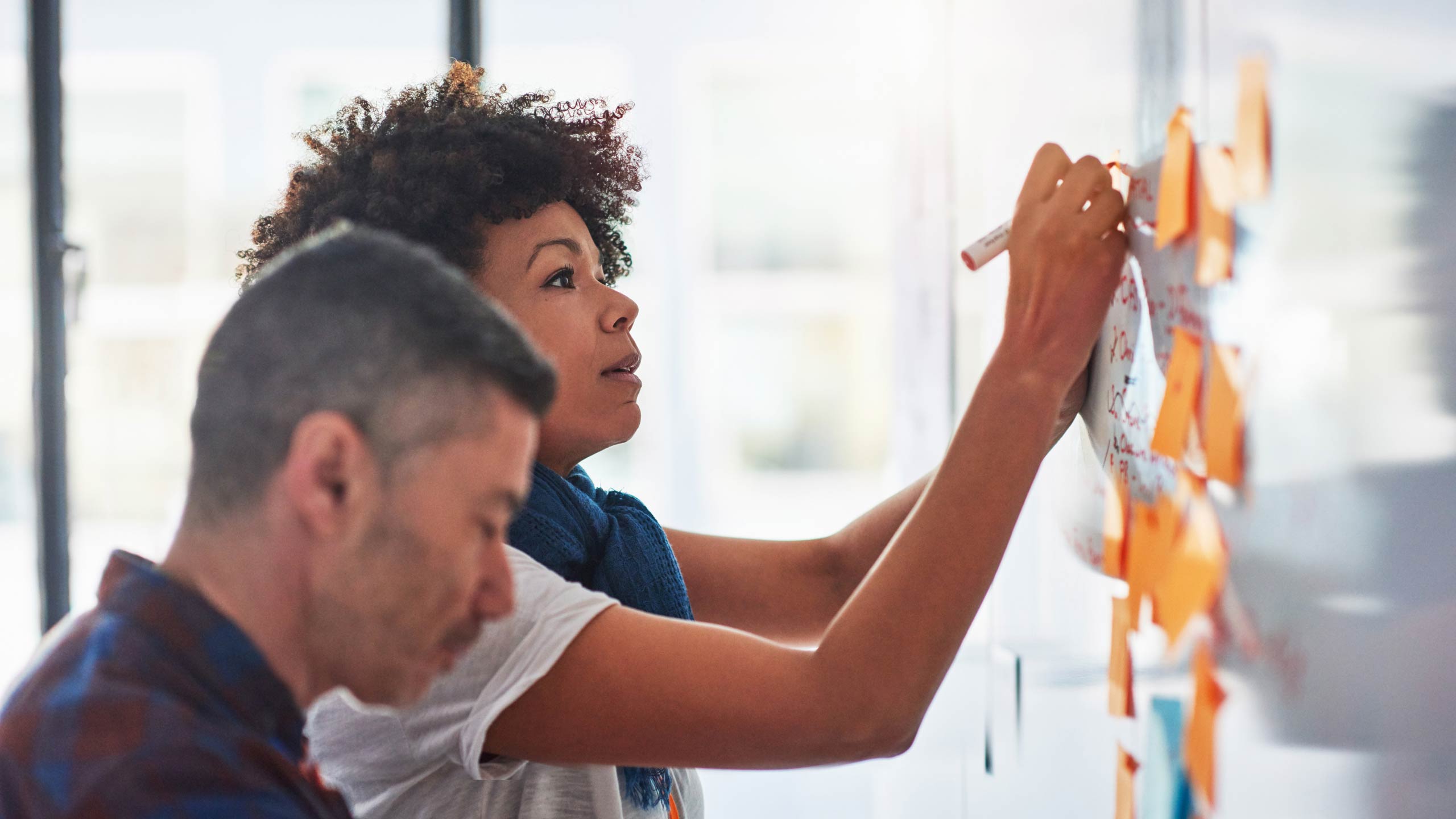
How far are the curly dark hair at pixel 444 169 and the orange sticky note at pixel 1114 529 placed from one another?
0.57 m

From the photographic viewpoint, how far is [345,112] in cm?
113

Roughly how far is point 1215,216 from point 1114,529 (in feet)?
0.98

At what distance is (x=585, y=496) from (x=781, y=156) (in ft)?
7.64

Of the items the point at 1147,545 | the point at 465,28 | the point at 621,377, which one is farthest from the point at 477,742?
the point at 465,28

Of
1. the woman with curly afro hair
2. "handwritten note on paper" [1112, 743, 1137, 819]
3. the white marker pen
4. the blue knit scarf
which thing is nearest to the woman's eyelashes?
the woman with curly afro hair

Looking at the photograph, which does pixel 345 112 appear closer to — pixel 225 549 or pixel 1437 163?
pixel 225 549

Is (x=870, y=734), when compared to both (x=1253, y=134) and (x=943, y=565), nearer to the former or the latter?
(x=943, y=565)

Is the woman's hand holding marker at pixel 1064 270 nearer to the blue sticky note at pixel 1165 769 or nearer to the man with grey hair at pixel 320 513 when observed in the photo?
the blue sticky note at pixel 1165 769

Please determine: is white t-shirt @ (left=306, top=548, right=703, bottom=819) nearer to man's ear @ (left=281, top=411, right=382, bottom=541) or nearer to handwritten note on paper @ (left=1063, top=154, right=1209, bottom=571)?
man's ear @ (left=281, top=411, right=382, bottom=541)

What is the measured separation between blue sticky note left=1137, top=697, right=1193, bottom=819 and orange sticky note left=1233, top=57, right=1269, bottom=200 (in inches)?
12.5

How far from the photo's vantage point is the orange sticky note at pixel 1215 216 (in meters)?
0.61

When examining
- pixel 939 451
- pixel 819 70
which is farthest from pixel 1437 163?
pixel 819 70

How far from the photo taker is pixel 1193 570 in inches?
26.7

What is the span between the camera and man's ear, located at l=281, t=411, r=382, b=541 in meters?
0.56
